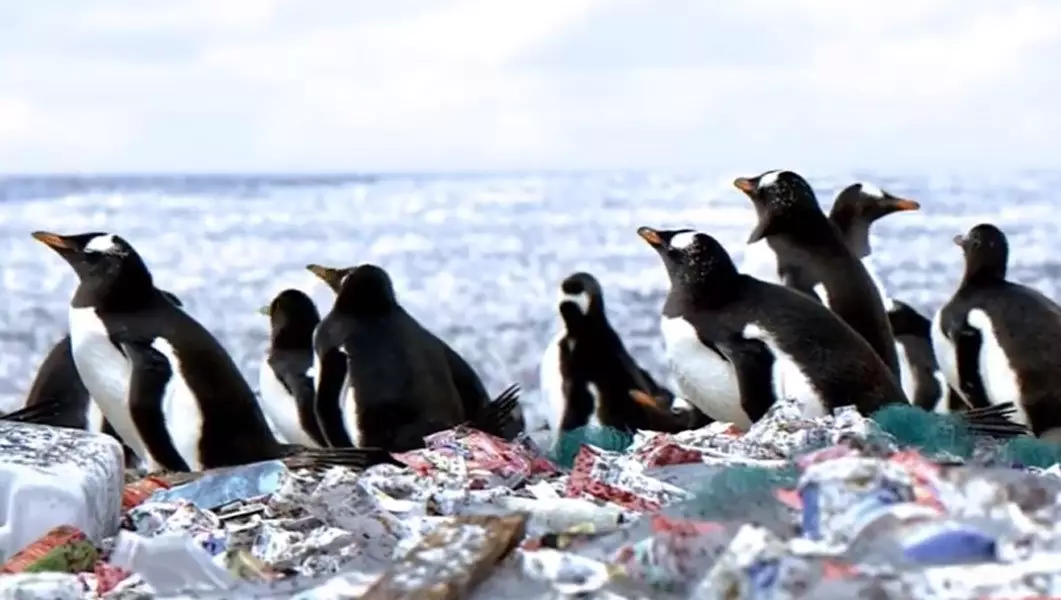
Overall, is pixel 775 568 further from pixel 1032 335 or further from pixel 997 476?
pixel 1032 335

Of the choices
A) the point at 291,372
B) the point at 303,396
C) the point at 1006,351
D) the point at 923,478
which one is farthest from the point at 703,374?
the point at 923,478

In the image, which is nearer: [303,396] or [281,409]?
[303,396]

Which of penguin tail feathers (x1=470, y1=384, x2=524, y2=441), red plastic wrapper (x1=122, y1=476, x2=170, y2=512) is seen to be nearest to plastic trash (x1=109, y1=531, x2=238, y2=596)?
red plastic wrapper (x1=122, y1=476, x2=170, y2=512)

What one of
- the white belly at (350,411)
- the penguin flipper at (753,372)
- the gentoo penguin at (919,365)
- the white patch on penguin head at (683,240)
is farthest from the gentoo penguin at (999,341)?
the white belly at (350,411)

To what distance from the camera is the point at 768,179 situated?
6.13m

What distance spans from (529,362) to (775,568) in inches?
350

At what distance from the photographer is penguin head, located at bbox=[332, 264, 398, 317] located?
217 inches

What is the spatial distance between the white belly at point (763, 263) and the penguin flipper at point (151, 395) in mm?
2003

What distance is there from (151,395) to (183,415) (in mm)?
120

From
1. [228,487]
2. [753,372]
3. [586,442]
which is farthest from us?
[753,372]

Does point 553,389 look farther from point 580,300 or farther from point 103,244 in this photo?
point 103,244

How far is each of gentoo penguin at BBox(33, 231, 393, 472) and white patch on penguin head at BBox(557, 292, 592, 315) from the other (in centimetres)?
156

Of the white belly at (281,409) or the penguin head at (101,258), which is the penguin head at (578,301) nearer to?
the white belly at (281,409)

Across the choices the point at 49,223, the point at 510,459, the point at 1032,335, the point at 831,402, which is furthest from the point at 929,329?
the point at 49,223
